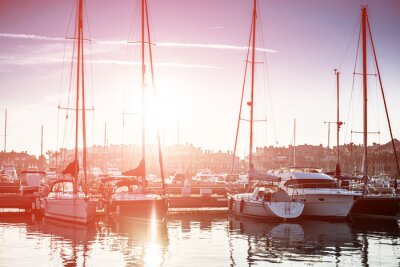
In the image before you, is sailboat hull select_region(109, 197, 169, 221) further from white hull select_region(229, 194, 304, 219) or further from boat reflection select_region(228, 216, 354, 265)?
white hull select_region(229, 194, 304, 219)

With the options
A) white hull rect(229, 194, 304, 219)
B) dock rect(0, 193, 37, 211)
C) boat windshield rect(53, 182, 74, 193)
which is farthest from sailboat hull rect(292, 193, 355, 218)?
dock rect(0, 193, 37, 211)

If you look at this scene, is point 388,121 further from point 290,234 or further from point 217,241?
point 217,241

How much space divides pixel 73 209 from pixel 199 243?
13173 millimetres

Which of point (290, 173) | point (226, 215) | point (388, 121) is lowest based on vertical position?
point (226, 215)

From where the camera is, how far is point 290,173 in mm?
47875

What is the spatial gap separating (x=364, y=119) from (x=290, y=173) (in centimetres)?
790

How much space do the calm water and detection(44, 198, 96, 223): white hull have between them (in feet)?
2.62

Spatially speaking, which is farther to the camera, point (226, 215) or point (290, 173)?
point (226, 215)

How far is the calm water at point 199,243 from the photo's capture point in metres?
27.3

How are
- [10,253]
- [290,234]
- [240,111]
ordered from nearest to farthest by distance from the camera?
1. [10,253]
2. [290,234]
3. [240,111]

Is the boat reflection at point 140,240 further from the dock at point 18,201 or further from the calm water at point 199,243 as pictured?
the dock at point 18,201

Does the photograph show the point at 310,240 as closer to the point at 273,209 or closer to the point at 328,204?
the point at 273,209

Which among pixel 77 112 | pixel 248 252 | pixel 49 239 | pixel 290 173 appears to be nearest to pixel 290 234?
pixel 248 252

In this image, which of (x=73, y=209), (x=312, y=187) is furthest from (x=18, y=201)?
(x=312, y=187)
